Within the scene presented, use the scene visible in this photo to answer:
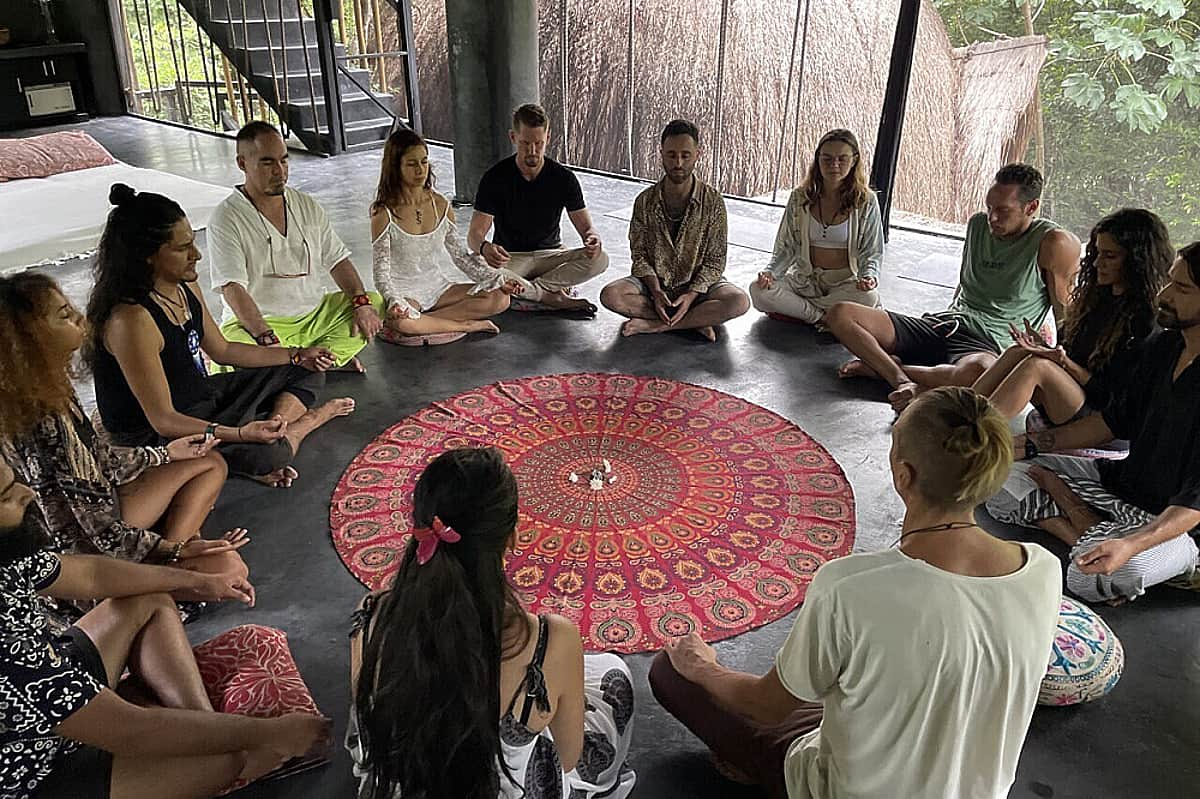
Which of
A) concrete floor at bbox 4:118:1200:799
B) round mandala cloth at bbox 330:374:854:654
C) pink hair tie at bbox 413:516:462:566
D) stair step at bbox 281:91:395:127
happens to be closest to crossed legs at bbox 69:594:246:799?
concrete floor at bbox 4:118:1200:799

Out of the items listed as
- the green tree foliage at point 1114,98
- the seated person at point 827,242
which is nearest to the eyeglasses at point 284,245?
the seated person at point 827,242

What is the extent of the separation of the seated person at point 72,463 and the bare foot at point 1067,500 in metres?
2.66

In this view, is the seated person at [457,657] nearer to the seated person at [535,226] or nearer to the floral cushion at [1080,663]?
the floral cushion at [1080,663]

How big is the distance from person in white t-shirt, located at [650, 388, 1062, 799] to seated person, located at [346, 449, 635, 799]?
483 mm

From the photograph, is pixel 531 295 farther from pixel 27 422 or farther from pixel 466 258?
pixel 27 422

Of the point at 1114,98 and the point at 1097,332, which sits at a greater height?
the point at 1114,98

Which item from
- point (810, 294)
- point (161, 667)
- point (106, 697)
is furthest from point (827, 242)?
point (106, 697)

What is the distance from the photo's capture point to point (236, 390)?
370 cm

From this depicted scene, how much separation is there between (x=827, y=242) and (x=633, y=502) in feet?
6.79

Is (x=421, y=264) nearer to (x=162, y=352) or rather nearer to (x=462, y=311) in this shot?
(x=462, y=311)

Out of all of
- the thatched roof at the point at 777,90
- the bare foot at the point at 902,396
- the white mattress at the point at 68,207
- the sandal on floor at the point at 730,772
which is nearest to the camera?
the sandal on floor at the point at 730,772

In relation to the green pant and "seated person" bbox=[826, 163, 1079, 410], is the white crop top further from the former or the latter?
the green pant

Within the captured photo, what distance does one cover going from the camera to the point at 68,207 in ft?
22.2

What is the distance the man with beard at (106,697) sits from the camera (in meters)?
1.78
